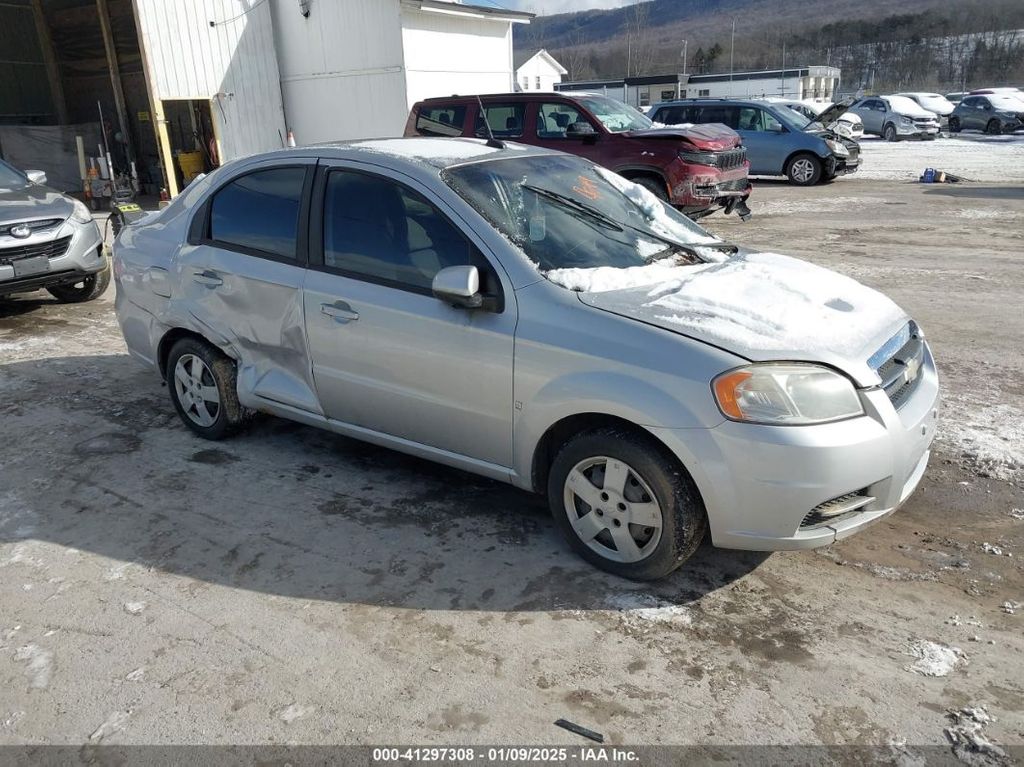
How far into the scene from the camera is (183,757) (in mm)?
2586

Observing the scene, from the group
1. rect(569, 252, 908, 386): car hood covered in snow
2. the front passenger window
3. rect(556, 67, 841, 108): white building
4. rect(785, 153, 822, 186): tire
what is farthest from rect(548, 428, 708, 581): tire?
rect(556, 67, 841, 108): white building

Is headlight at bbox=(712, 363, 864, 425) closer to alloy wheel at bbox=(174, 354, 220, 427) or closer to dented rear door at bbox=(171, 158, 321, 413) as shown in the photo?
dented rear door at bbox=(171, 158, 321, 413)

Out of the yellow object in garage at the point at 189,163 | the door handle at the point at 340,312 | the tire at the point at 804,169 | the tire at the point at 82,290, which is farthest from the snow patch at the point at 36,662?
the yellow object in garage at the point at 189,163

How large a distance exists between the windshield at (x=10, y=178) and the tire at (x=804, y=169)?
14.6 m

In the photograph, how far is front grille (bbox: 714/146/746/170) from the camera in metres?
11.4

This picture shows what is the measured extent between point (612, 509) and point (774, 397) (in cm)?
82

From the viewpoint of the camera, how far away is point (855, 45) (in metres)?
111

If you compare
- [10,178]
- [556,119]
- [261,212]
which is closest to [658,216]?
[261,212]

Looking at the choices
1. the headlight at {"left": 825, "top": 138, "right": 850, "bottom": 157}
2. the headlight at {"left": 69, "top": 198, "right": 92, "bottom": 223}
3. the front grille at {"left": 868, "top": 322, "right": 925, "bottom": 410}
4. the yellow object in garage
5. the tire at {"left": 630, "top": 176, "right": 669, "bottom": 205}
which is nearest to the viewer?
the front grille at {"left": 868, "top": 322, "right": 925, "bottom": 410}

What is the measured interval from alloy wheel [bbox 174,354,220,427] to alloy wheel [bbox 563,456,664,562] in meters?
2.51

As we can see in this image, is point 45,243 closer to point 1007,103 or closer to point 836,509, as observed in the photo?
point 836,509

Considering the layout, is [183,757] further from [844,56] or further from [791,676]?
[844,56]

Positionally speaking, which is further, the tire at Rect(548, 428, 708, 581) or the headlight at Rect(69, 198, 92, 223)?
the headlight at Rect(69, 198, 92, 223)

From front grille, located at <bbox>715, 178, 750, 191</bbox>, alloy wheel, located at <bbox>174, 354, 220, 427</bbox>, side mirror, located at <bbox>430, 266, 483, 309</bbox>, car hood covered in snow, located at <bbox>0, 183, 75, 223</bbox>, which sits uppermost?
side mirror, located at <bbox>430, 266, 483, 309</bbox>
